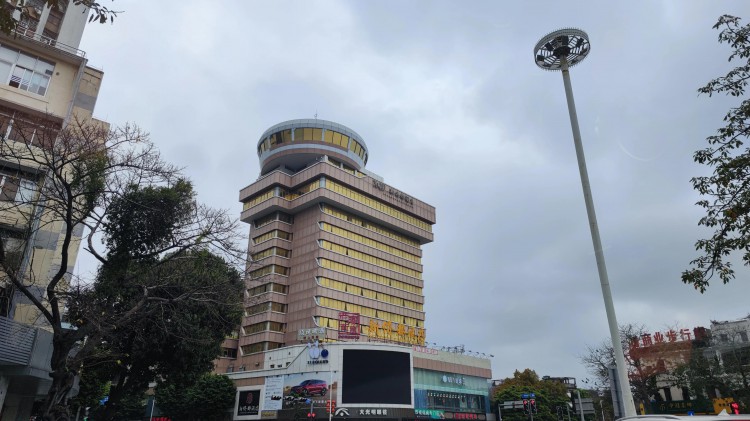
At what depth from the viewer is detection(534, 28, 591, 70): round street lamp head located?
16391mm

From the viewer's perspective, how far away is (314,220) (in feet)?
225

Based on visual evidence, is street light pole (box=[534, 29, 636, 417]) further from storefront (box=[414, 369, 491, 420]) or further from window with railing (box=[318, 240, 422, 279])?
window with railing (box=[318, 240, 422, 279])

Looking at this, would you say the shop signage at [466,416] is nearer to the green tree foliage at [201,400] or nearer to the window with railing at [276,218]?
the green tree foliage at [201,400]

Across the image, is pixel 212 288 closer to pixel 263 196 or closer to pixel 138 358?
pixel 138 358

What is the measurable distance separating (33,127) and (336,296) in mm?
50322

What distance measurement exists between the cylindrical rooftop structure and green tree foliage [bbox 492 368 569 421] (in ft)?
135

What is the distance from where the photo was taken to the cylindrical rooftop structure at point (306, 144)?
7544 cm

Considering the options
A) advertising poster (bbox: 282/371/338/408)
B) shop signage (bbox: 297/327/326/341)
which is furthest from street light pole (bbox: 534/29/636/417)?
shop signage (bbox: 297/327/326/341)

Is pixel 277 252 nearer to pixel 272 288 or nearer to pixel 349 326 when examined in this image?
A: pixel 272 288

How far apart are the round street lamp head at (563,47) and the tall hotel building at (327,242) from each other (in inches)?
1788

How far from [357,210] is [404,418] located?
105 ft

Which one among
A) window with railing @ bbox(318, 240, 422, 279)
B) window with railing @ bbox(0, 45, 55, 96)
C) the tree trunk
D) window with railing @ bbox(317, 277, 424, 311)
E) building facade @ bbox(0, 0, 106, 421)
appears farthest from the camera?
window with railing @ bbox(318, 240, 422, 279)

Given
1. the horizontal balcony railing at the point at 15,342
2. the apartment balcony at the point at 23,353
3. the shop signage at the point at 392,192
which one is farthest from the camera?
the shop signage at the point at 392,192

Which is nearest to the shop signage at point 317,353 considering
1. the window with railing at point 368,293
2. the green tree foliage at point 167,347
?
the window with railing at point 368,293
